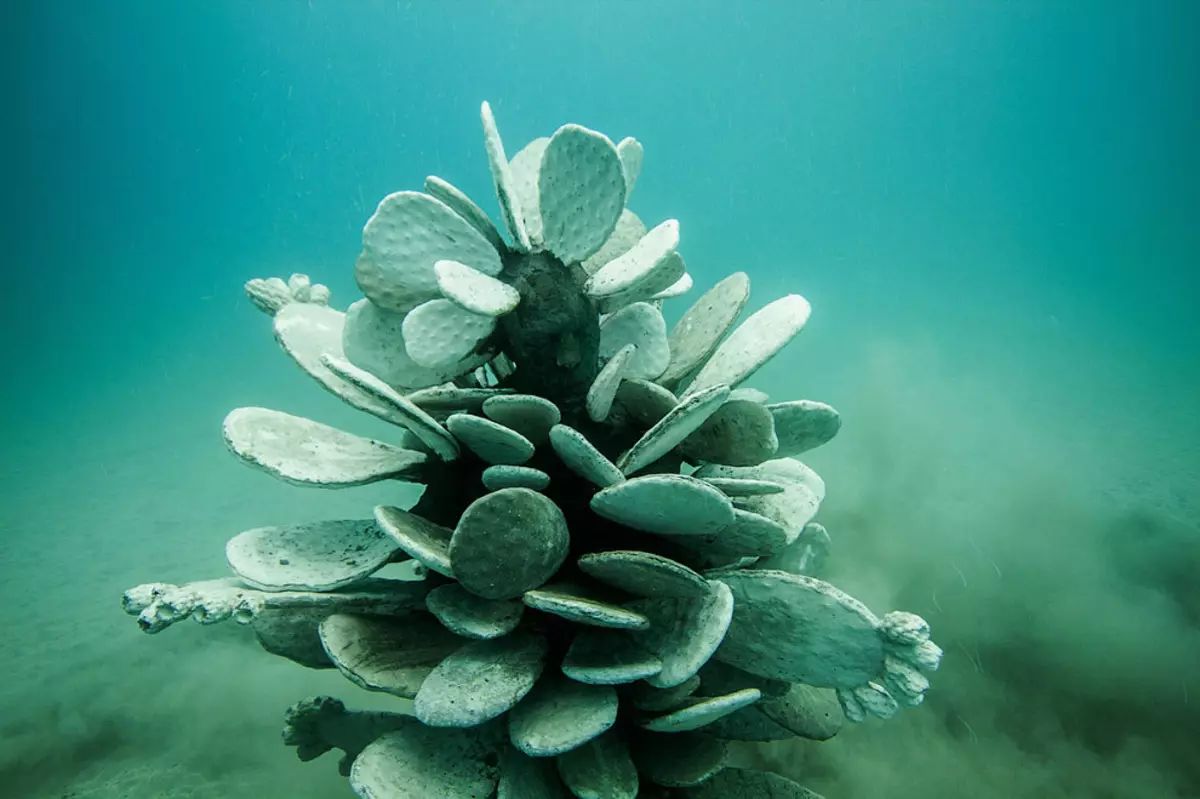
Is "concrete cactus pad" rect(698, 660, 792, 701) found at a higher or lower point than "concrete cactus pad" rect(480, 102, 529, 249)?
lower

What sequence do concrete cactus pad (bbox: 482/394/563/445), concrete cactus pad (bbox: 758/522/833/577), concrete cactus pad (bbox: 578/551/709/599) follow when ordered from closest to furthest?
1. concrete cactus pad (bbox: 578/551/709/599)
2. concrete cactus pad (bbox: 482/394/563/445)
3. concrete cactus pad (bbox: 758/522/833/577)

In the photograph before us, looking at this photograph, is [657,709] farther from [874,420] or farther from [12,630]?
[874,420]

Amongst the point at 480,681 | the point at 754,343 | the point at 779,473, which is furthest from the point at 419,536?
the point at 779,473

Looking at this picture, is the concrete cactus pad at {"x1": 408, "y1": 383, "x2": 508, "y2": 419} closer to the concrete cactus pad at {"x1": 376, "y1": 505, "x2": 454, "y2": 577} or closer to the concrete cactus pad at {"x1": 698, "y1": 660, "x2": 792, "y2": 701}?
the concrete cactus pad at {"x1": 376, "y1": 505, "x2": 454, "y2": 577}

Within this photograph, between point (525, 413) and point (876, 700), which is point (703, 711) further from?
point (525, 413)

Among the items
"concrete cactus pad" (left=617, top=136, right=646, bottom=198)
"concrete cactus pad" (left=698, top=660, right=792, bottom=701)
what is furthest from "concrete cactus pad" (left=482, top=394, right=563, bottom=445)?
"concrete cactus pad" (left=617, top=136, right=646, bottom=198)

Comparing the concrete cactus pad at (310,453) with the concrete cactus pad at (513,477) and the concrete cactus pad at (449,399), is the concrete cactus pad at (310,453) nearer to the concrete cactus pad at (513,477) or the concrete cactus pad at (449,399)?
the concrete cactus pad at (449,399)

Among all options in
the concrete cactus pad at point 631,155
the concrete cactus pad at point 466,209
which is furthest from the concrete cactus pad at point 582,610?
the concrete cactus pad at point 631,155

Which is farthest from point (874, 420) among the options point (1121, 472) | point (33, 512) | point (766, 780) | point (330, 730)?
point (33, 512)
